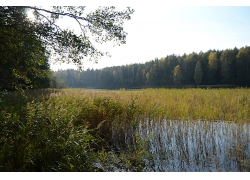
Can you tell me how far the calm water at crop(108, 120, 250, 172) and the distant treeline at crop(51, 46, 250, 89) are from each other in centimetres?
1011

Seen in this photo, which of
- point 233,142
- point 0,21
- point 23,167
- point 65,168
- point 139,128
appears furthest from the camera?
point 139,128

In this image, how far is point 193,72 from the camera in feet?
72.1

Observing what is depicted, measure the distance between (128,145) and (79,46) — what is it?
2616 millimetres

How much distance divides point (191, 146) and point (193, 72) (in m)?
19.8

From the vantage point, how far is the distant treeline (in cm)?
1411

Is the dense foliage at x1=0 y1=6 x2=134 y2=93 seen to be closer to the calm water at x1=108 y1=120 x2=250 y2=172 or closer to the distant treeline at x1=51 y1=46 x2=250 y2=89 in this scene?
the calm water at x1=108 y1=120 x2=250 y2=172

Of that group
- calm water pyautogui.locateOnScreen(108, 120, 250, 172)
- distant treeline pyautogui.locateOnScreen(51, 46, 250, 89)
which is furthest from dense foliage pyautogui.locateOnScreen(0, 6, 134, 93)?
distant treeline pyautogui.locateOnScreen(51, 46, 250, 89)

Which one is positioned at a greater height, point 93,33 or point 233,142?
point 93,33

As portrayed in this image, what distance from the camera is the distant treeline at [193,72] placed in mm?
14110

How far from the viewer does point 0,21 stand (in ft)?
13.4

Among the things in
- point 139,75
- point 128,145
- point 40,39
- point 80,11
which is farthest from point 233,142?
point 139,75

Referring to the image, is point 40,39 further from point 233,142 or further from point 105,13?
point 233,142

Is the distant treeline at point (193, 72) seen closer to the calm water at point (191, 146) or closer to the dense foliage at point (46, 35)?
the calm water at point (191, 146)

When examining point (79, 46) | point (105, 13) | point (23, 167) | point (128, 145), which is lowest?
point (128, 145)
